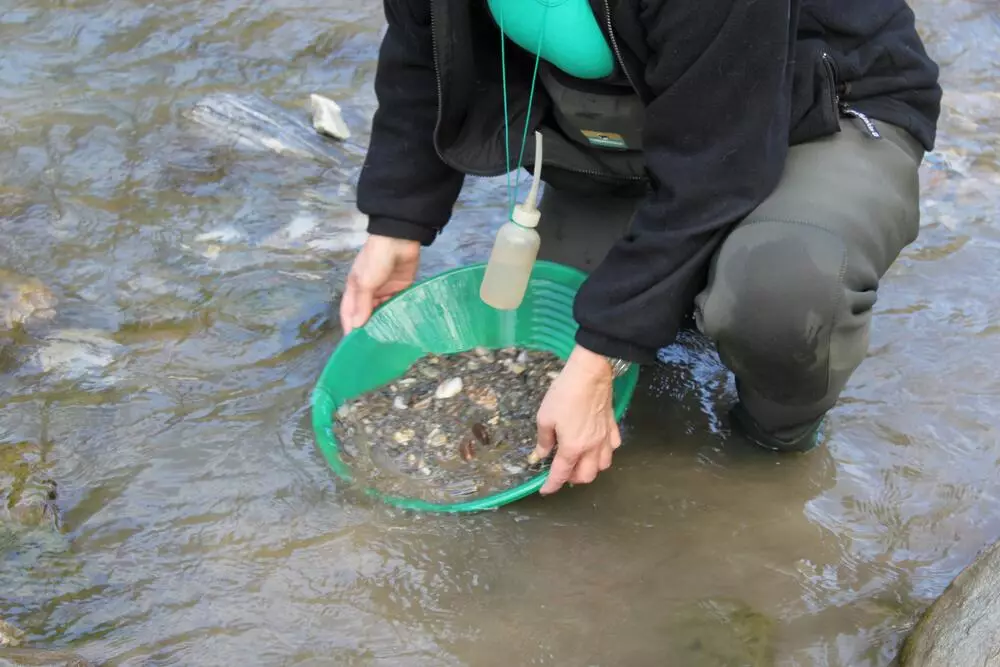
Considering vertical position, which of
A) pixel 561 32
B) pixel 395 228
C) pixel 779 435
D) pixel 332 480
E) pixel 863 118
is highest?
pixel 561 32

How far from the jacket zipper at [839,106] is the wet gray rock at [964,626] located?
2.71 ft

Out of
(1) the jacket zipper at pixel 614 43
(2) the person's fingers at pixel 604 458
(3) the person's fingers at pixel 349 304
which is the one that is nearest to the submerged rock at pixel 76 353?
(3) the person's fingers at pixel 349 304

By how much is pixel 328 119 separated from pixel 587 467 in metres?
1.87

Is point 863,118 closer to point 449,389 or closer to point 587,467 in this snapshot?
point 587,467

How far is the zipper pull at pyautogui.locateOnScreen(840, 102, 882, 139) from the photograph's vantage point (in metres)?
Result: 1.98

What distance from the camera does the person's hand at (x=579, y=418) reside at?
1.85 metres

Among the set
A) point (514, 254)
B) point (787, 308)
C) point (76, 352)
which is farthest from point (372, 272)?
point (787, 308)

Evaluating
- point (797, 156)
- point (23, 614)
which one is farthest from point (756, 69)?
point (23, 614)

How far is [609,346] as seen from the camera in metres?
1.83

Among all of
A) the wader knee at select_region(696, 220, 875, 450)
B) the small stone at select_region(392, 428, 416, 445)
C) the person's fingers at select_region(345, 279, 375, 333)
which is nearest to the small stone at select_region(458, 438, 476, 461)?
the small stone at select_region(392, 428, 416, 445)

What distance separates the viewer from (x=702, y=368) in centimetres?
251

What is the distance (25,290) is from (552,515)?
4.89 ft

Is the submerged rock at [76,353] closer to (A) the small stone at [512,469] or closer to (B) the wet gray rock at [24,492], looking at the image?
(B) the wet gray rock at [24,492]

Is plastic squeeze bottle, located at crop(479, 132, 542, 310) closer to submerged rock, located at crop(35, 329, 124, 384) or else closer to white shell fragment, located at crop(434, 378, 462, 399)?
white shell fragment, located at crop(434, 378, 462, 399)
